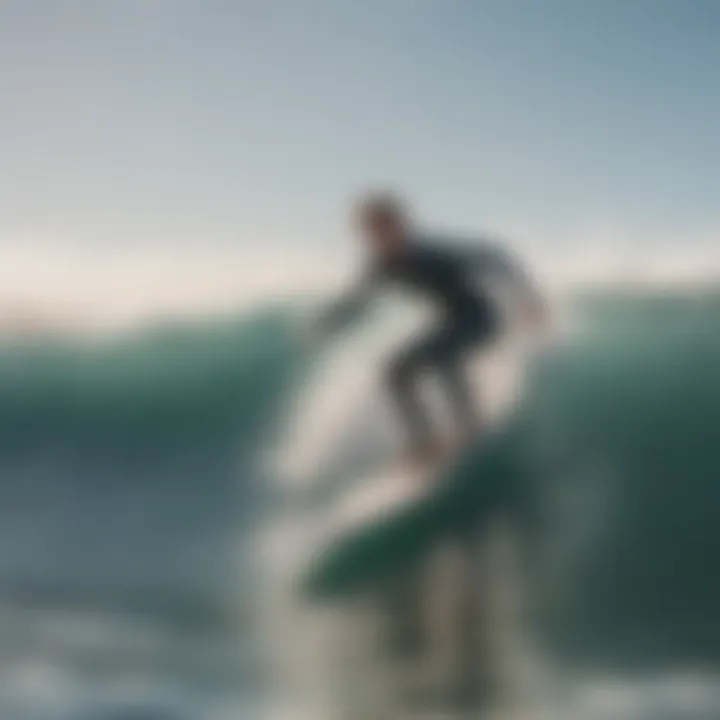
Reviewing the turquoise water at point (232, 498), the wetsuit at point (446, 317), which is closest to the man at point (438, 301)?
the wetsuit at point (446, 317)

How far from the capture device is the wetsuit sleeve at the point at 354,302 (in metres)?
1.73

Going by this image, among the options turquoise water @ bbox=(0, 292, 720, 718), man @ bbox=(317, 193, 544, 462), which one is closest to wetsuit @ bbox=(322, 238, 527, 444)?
man @ bbox=(317, 193, 544, 462)

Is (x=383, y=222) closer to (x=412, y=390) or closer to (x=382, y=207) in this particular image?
(x=382, y=207)

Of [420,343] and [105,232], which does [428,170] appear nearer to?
[420,343]

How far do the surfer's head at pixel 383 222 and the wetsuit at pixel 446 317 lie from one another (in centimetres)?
2

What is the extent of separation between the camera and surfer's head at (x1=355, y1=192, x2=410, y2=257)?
171 centimetres

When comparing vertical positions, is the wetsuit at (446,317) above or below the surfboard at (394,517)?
above

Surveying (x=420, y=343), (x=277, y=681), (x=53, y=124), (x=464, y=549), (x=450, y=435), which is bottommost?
(x=277, y=681)

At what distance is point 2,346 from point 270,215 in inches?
23.3

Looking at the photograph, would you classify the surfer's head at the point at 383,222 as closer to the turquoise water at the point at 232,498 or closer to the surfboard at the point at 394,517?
the turquoise water at the point at 232,498

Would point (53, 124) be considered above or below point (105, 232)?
above

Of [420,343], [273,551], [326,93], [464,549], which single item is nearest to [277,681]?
[273,551]

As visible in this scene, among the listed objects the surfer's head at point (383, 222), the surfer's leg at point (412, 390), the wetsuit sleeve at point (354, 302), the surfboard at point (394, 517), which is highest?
the surfer's head at point (383, 222)

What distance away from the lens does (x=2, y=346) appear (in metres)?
1.88
